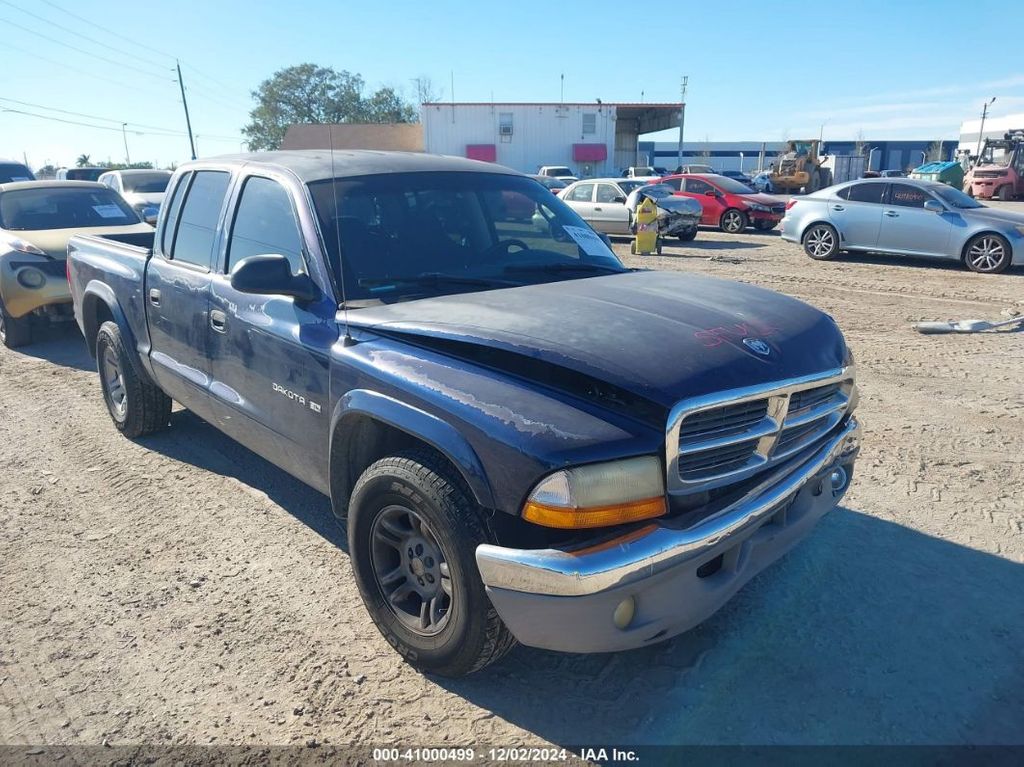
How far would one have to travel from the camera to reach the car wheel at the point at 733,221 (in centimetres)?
1900

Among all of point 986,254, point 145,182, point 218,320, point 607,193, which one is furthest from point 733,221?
point 218,320

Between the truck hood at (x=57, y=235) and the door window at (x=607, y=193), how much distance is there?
38.6ft

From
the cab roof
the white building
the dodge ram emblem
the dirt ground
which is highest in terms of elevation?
the white building

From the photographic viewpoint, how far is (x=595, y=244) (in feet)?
13.2

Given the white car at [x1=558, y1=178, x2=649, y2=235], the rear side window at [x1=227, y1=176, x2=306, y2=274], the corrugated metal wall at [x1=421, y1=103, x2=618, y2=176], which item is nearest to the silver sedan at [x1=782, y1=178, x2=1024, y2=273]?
the white car at [x1=558, y1=178, x2=649, y2=235]

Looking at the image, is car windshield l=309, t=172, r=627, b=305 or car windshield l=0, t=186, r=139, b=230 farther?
car windshield l=0, t=186, r=139, b=230

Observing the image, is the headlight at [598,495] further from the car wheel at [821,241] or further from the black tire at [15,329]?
the car wheel at [821,241]

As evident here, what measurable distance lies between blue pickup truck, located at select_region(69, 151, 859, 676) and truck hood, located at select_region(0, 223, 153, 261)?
4812mm

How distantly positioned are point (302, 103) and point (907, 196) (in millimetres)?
70213

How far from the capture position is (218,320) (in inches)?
146

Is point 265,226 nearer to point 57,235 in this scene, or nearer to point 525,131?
point 57,235

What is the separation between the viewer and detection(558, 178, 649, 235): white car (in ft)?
57.4

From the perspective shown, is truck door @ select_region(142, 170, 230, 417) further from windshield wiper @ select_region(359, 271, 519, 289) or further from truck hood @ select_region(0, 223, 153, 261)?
truck hood @ select_region(0, 223, 153, 261)

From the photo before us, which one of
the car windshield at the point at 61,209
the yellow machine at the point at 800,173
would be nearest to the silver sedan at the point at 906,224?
the car windshield at the point at 61,209
